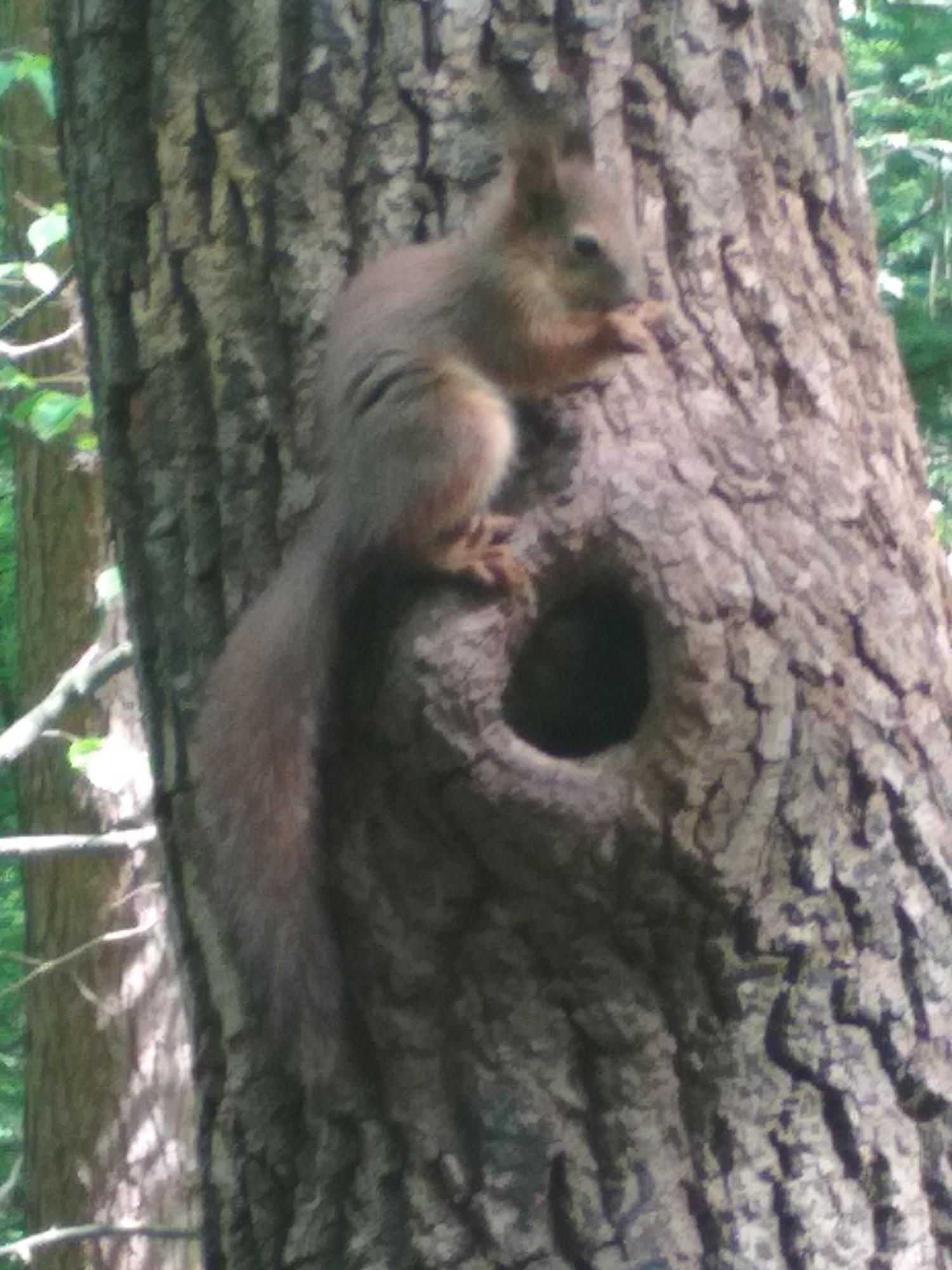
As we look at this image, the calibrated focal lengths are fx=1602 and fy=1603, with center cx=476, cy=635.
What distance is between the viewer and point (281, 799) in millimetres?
1260

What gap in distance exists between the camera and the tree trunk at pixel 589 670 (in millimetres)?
1194

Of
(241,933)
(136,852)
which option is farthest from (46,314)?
(241,933)

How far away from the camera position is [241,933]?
126cm

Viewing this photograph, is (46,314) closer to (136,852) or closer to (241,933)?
(136,852)

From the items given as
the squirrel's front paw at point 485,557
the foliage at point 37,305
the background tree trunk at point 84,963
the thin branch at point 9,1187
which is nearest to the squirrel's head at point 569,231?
the squirrel's front paw at point 485,557

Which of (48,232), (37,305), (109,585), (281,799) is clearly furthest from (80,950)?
(281,799)

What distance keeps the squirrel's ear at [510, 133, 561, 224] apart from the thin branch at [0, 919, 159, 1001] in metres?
1.77

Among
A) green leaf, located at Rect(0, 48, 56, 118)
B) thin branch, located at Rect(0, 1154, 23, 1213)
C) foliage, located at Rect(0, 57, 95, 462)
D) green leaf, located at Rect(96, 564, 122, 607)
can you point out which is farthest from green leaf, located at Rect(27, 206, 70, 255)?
thin branch, located at Rect(0, 1154, 23, 1213)

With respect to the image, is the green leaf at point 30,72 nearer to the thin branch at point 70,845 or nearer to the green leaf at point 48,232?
the green leaf at point 48,232

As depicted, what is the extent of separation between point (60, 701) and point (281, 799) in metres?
1.52

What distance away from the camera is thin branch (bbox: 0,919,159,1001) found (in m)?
2.89

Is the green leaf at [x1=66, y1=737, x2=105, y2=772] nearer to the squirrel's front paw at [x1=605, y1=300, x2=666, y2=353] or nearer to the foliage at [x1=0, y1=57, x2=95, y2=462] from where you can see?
the foliage at [x1=0, y1=57, x2=95, y2=462]

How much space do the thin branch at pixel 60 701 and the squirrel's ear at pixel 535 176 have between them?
4.33 feet

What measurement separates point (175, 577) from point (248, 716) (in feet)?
0.58
